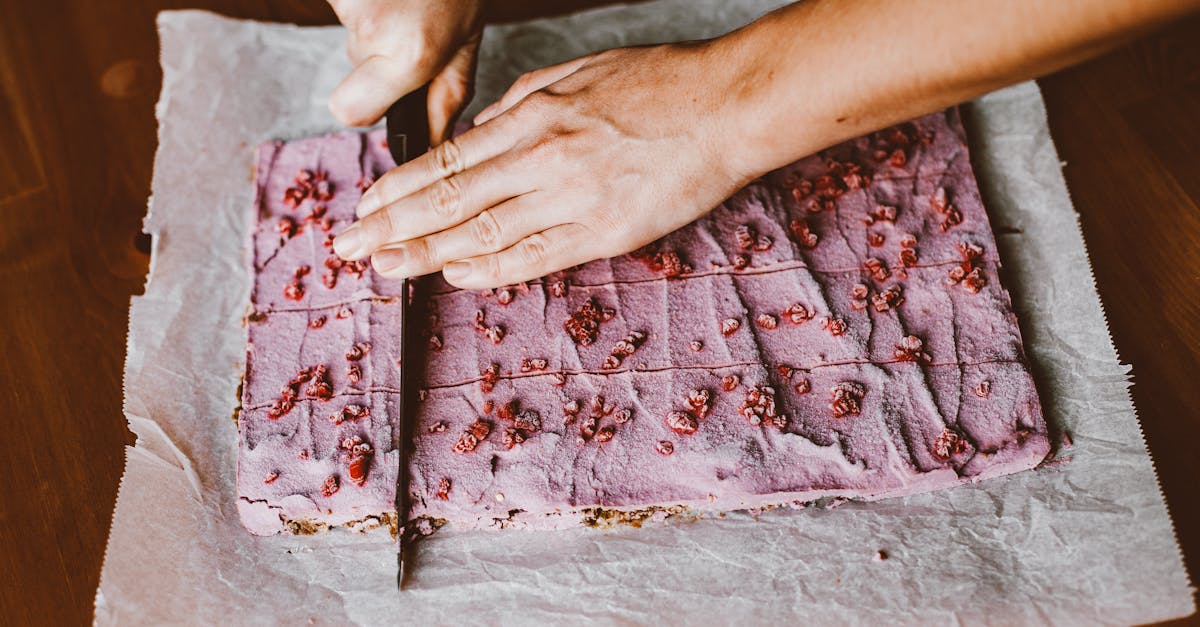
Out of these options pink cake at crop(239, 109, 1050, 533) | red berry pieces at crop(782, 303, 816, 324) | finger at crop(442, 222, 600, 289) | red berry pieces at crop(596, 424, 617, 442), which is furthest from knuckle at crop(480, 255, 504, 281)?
red berry pieces at crop(782, 303, 816, 324)

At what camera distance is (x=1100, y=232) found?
2096 mm

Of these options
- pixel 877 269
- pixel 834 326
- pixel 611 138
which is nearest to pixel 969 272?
pixel 877 269

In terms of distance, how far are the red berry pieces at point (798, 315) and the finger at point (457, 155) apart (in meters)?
0.70

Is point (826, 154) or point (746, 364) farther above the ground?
point (826, 154)

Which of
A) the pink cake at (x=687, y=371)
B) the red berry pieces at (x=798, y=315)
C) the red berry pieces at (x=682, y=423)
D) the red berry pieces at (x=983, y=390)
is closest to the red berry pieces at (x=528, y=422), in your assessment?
the pink cake at (x=687, y=371)

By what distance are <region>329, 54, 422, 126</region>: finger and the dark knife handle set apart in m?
0.02

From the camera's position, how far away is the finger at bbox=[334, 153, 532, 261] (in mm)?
1854

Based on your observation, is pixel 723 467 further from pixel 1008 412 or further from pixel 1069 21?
pixel 1069 21

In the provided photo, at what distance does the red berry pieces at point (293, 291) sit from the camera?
209cm

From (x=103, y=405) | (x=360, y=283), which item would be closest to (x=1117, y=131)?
(x=360, y=283)

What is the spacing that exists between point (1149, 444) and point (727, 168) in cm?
105

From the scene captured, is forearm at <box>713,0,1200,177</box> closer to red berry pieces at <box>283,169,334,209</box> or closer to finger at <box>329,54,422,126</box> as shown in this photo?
finger at <box>329,54,422,126</box>

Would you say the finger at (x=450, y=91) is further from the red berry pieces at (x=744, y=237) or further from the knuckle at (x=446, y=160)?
the red berry pieces at (x=744, y=237)

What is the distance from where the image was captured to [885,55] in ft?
5.24
